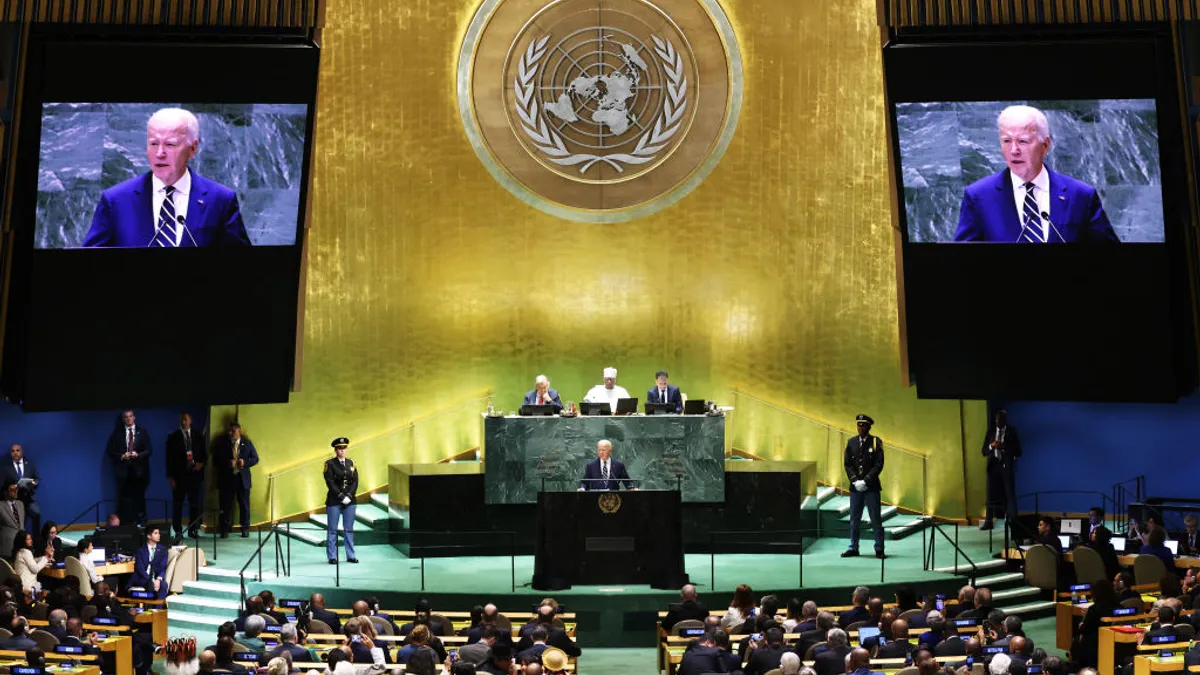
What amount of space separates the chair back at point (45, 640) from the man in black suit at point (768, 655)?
5.12m

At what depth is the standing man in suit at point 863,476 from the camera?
62.3ft

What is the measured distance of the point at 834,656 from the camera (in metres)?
13.4

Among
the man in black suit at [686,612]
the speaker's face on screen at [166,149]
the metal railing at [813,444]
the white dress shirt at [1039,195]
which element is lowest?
the man in black suit at [686,612]

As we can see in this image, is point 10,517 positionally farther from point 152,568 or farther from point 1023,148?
point 1023,148

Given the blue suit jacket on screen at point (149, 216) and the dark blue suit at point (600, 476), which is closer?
the dark blue suit at point (600, 476)

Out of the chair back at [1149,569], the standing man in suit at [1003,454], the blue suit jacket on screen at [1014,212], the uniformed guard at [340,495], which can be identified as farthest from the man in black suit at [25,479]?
the chair back at [1149,569]

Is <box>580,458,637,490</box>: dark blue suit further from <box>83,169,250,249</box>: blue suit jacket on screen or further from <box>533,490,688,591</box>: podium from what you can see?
<box>83,169,250,249</box>: blue suit jacket on screen

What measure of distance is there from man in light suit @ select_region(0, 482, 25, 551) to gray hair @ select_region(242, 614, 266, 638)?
4.79m

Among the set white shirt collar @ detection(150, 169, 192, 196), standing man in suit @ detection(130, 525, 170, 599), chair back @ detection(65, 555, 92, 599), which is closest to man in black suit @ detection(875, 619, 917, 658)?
standing man in suit @ detection(130, 525, 170, 599)

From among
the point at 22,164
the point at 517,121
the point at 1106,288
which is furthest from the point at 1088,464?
A: the point at 22,164

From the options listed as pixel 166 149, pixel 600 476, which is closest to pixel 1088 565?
pixel 600 476

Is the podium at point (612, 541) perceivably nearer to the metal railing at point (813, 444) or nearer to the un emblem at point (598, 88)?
the metal railing at point (813, 444)

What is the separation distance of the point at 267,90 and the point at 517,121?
317 cm

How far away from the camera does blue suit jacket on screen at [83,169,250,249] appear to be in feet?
61.5
